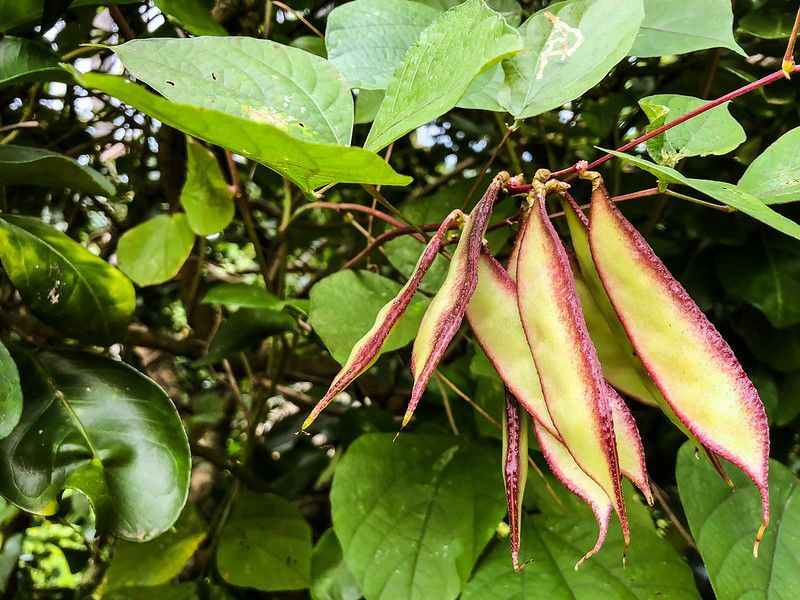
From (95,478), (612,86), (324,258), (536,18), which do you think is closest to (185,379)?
(324,258)

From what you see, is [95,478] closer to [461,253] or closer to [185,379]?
[461,253]

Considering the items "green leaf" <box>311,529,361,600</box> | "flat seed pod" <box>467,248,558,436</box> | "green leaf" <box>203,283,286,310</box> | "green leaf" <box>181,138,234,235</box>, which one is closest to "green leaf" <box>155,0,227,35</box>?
"green leaf" <box>181,138,234,235</box>

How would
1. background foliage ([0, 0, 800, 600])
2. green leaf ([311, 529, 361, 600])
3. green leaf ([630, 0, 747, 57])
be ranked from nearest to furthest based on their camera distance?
background foliage ([0, 0, 800, 600]) → green leaf ([630, 0, 747, 57]) → green leaf ([311, 529, 361, 600])

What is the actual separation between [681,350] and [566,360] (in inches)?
2.4

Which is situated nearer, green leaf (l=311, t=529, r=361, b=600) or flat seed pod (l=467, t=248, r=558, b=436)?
flat seed pod (l=467, t=248, r=558, b=436)

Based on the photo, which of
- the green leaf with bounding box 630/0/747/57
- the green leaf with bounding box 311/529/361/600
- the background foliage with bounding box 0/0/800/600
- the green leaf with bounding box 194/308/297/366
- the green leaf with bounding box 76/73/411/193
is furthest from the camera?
the green leaf with bounding box 194/308/297/366

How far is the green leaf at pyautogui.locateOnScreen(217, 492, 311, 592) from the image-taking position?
1.92ft

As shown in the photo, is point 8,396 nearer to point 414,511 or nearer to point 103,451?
point 103,451

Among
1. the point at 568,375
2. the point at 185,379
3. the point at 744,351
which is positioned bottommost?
the point at 185,379

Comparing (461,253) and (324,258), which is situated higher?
(461,253)

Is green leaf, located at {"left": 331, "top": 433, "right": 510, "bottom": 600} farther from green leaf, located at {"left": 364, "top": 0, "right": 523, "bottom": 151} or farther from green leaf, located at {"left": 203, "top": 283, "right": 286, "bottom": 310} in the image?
green leaf, located at {"left": 364, "top": 0, "right": 523, "bottom": 151}

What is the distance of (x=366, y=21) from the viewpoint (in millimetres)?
450

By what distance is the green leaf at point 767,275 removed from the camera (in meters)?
0.64

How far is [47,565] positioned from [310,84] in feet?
5.60
